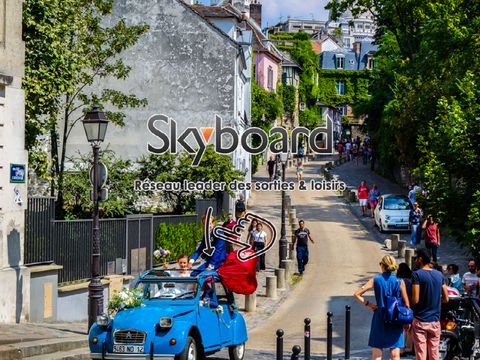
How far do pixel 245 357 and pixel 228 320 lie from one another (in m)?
1.93

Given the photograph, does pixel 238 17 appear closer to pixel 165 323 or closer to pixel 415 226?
pixel 415 226

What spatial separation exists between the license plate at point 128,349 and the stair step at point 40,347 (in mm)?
2222

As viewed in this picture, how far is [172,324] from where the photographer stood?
44.9ft

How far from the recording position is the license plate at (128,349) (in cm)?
1353

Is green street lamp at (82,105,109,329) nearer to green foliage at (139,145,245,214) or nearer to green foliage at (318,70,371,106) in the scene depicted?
green foliage at (139,145,245,214)

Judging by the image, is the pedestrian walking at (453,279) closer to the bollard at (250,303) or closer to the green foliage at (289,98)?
the bollard at (250,303)

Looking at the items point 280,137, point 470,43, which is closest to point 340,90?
point 280,137

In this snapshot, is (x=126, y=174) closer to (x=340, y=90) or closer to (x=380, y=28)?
(x=380, y=28)

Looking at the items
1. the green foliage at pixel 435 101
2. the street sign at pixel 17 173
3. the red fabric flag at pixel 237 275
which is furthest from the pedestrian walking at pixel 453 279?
the street sign at pixel 17 173

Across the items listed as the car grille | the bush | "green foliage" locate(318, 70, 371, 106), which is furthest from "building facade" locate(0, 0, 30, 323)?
"green foliage" locate(318, 70, 371, 106)

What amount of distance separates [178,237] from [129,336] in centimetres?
1664

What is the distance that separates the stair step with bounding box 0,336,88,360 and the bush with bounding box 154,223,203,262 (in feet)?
38.1

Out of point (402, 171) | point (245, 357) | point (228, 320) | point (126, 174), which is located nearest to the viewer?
point (228, 320)

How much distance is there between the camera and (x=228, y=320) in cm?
1580
